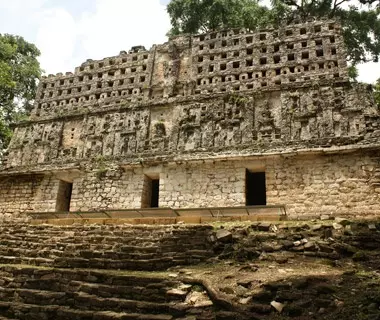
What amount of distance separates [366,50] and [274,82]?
982 centimetres

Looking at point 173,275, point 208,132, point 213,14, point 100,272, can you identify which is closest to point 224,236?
point 173,275

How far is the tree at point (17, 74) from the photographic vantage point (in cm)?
2073

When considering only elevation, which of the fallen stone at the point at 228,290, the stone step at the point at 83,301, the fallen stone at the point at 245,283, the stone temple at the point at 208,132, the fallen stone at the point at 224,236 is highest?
the stone temple at the point at 208,132

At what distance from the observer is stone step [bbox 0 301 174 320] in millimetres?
5779

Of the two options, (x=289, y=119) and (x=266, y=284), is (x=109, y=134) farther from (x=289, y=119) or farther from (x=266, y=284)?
(x=266, y=284)

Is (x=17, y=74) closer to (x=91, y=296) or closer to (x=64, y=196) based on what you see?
(x=64, y=196)

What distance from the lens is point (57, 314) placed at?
6336 mm

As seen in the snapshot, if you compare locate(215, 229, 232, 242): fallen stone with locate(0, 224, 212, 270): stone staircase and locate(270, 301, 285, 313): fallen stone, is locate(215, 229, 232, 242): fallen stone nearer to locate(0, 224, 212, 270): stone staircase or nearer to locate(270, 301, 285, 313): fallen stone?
locate(0, 224, 212, 270): stone staircase

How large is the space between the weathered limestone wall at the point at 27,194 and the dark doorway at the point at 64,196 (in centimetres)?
15

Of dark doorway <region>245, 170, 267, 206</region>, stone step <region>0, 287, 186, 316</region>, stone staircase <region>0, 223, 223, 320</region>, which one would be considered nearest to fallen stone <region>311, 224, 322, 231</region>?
stone staircase <region>0, 223, 223, 320</region>

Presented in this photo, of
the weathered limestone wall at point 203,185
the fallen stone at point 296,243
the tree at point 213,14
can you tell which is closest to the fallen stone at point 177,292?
the fallen stone at point 296,243

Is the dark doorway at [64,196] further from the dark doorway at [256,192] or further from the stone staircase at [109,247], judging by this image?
the dark doorway at [256,192]

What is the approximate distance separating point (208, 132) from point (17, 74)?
46.8 ft

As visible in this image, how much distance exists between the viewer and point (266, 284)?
6016 millimetres
